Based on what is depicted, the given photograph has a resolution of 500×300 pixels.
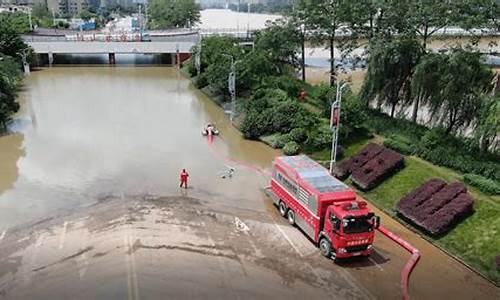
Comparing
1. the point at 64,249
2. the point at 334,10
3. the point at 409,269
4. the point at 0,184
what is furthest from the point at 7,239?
the point at 334,10

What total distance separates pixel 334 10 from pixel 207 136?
61.4 feet

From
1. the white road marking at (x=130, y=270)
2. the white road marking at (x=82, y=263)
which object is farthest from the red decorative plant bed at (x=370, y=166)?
the white road marking at (x=82, y=263)

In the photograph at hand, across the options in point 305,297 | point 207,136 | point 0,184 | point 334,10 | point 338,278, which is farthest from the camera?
point 334,10

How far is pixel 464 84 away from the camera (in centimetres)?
2716

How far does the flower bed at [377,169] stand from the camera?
26391mm

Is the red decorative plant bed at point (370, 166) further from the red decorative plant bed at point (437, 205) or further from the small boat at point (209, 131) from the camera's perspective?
the small boat at point (209, 131)

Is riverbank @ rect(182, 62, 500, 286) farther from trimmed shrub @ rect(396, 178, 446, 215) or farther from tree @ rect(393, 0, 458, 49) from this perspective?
tree @ rect(393, 0, 458, 49)

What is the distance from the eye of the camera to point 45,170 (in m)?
29.0

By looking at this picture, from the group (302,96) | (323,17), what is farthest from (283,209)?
(323,17)

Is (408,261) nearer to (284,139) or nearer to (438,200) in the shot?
(438,200)

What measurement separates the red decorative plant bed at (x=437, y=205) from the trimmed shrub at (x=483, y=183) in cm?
79

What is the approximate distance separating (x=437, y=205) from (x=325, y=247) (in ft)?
21.4

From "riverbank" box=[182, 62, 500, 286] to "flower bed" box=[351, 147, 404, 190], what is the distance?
1.22ft

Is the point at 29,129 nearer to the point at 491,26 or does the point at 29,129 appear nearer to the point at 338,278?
the point at 338,278
